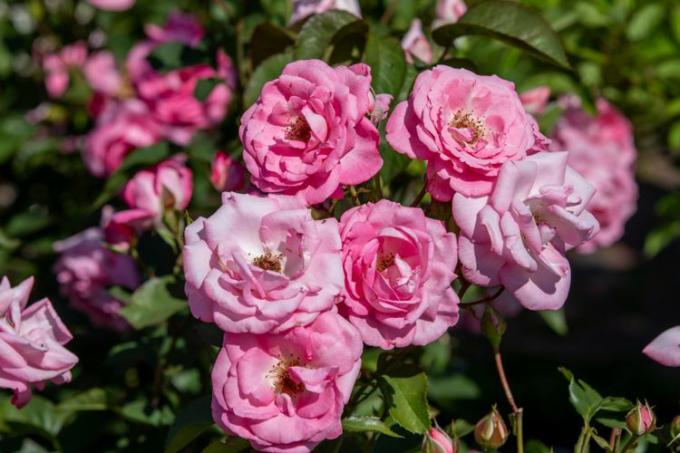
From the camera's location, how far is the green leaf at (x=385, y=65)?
1.21m

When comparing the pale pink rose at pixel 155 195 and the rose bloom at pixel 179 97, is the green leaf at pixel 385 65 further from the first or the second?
the rose bloom at pixel 179 97

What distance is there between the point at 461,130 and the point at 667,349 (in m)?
0.32

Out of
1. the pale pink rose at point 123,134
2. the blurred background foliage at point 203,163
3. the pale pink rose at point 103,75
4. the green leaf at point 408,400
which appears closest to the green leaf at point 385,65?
the blurred background foliage at point 203,163

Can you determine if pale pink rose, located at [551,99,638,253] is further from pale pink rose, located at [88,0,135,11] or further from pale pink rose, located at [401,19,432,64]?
pale pink rose, located at [88,0,135,11]

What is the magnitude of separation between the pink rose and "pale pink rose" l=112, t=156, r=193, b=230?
0.51 m

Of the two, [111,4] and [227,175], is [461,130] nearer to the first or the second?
[227,175]

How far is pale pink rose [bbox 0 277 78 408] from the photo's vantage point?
1.03 meters

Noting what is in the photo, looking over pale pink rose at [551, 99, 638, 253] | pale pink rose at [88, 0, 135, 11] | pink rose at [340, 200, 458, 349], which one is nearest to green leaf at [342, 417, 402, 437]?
pink rose at [340, 200, 458, 349]

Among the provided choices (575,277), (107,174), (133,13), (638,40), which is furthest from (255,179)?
(575,277)

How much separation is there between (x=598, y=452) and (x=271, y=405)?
0.95 m

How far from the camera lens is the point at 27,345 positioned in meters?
1.03

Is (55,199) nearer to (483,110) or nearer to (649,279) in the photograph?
(483,110)

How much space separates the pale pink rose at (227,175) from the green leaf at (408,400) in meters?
0.39

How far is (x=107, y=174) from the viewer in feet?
6.66
